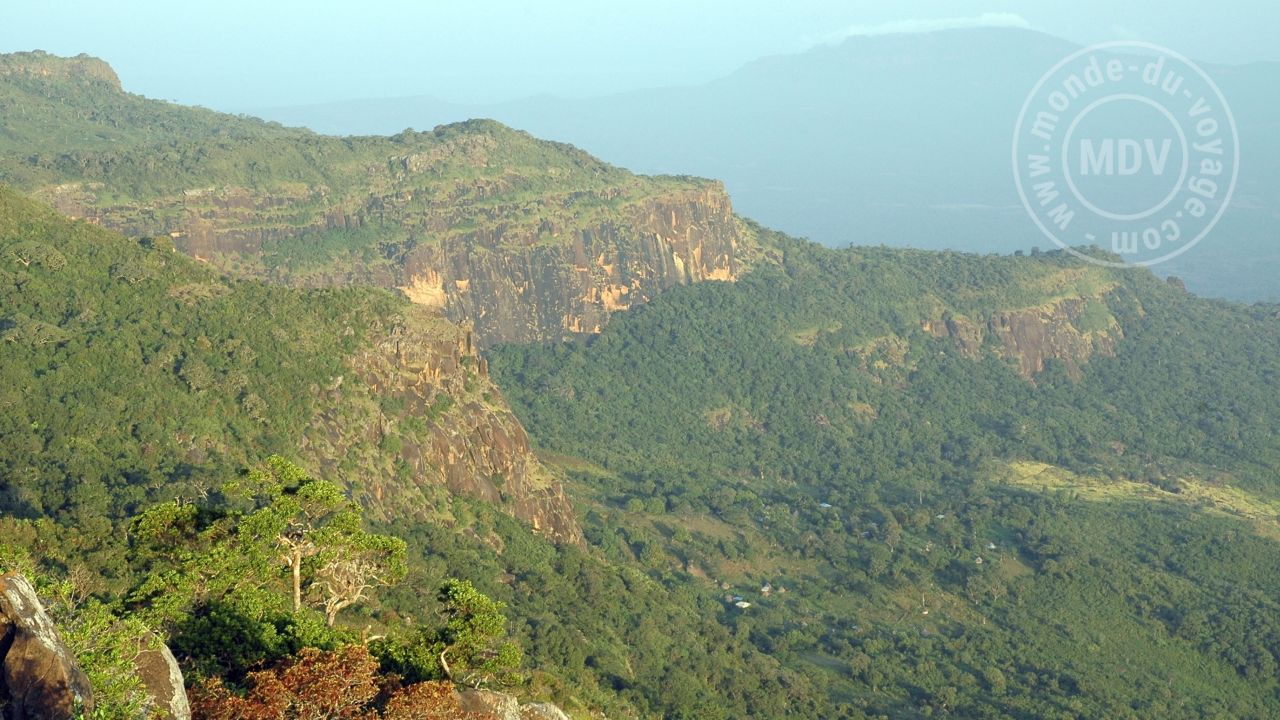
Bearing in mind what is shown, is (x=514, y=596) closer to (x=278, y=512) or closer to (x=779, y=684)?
(x=779, y=684)

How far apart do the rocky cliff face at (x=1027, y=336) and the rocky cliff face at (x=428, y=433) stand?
192 ft

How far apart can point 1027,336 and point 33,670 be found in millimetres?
109324

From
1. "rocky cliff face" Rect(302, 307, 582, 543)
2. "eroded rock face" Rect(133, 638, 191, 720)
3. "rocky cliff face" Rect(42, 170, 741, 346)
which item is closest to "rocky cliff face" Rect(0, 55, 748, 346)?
"rocky cliff face" Rect(42, 170, 741, 346)

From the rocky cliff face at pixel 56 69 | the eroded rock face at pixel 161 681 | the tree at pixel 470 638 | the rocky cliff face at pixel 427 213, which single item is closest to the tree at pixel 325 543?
the tree at pixel 470 638

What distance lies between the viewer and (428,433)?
224 ft

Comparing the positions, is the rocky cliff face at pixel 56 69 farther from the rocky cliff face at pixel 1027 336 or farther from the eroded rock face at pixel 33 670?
the eroded rock face at pixel 33 670

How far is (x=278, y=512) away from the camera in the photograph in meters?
35.0

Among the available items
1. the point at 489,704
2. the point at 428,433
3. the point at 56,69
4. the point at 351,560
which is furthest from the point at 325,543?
the point at 56,69

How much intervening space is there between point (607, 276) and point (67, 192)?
44.4 m

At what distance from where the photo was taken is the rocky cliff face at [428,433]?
6425 centimetres

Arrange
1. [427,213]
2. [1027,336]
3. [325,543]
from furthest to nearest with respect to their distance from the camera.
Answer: [1027,336] → [427,213] → [325,543]

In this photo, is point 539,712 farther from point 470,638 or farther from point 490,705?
point 470,638

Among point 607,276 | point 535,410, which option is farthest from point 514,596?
point 607,276

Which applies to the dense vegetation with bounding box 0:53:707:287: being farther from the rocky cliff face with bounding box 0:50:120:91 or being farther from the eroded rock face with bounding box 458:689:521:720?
the eroded rock face with bounding box 458:689:521:720
